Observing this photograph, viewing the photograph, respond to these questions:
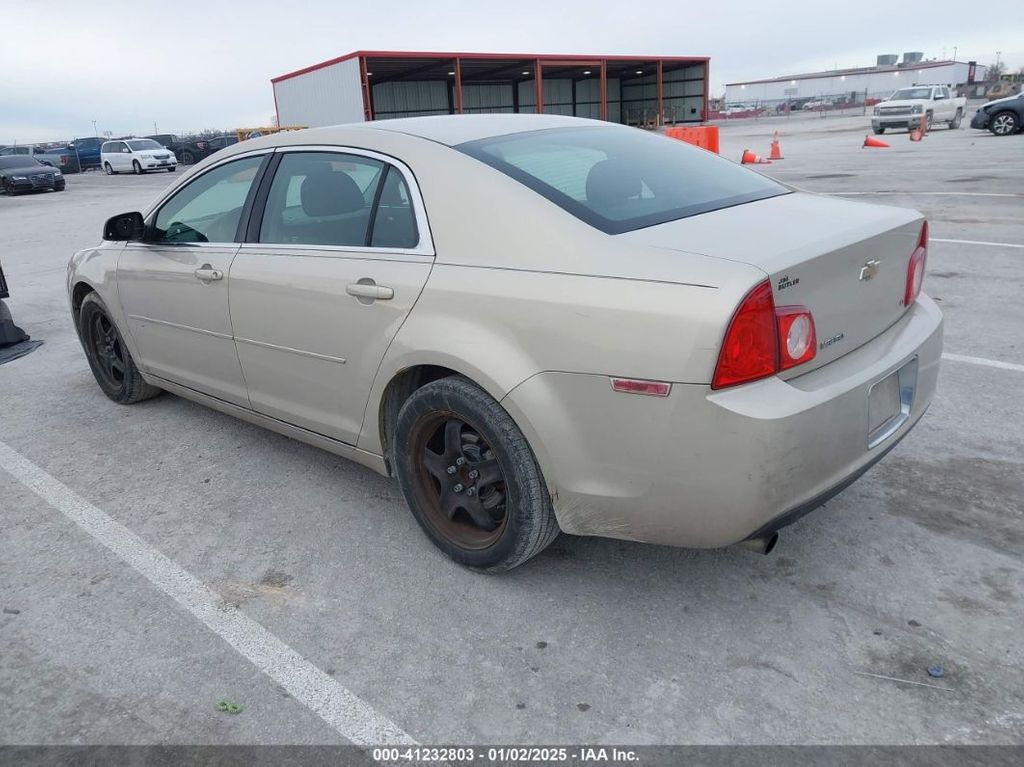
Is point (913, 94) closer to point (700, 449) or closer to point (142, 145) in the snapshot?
point (142, 145)

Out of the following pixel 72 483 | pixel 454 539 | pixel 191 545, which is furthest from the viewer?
pixel 72 483

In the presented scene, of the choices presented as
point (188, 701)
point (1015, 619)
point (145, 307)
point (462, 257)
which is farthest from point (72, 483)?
point (1015, 619)

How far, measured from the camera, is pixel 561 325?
251 centimetres

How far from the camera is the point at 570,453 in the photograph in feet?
8.45

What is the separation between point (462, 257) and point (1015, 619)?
84.7 inches

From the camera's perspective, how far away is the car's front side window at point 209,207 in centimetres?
388

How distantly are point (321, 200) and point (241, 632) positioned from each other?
5.82 ft

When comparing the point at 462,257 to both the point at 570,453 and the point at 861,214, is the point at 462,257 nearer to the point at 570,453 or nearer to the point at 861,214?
the point at 570,453

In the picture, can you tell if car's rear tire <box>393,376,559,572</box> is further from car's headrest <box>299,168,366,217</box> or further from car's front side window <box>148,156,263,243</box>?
car's front side window <box>148,156,263,243</box>

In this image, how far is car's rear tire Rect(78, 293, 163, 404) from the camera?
4953 millimetres

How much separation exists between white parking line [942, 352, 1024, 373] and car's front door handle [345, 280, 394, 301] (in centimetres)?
372

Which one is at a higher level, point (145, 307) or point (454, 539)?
point (145, 307)

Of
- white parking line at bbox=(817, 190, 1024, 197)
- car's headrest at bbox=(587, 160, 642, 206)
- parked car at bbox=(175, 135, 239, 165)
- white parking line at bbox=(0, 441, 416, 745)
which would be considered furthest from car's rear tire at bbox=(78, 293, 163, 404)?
parked car at bbox=(175, 135, 239, 165)

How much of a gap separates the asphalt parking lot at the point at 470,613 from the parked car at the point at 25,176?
28.9 m
